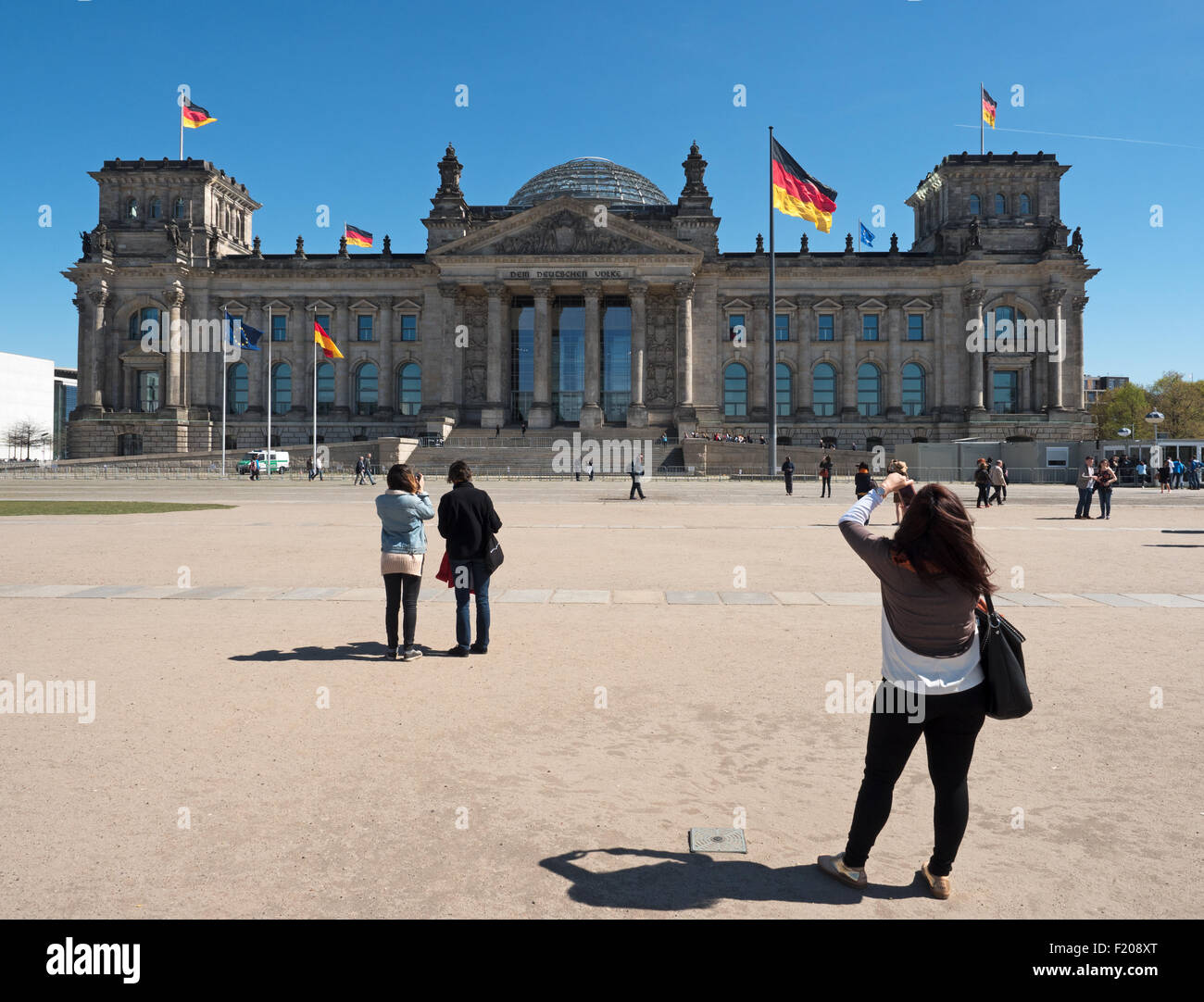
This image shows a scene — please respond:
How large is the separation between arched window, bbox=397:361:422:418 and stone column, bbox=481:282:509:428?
7.88 m

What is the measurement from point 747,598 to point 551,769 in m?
6.77

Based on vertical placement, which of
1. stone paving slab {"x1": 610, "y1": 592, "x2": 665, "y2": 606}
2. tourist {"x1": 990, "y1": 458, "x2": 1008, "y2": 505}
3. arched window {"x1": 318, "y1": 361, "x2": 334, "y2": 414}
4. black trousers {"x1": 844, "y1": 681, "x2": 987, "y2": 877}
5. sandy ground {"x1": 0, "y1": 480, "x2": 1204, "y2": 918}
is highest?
arched window {"x1": 318, "y1": 361, "x2": 334, "y2": 414}

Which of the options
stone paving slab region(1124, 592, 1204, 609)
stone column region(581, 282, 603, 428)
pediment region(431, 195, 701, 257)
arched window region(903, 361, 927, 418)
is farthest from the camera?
arched window region(903, 361, 927, 418)

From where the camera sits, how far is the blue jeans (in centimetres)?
875

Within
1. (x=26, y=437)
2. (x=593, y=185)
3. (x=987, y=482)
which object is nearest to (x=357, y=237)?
(x=593, y=185)

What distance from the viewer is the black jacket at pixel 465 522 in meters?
8.87

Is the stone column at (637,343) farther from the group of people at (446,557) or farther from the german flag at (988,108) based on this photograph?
the group of people at (446,557)

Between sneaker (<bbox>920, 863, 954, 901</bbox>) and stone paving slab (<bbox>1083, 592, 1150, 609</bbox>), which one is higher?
stone paving slab (<bbox>1083, 592, 1150, 609</bbox>)

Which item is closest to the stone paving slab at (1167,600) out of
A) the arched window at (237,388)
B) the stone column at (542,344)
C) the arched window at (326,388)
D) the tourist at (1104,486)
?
the tourist at (1104,486)

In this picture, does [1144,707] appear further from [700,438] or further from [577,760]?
[700,438]

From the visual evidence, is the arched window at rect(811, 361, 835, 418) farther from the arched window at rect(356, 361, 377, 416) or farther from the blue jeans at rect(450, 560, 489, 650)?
the blue jeans at rect(450, 560, 489, 650)

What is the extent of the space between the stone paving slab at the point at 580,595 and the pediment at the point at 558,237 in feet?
203

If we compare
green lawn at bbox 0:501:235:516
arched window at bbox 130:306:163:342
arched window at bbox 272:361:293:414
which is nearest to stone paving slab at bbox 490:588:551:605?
green lawn at bbox 0:501:235:516

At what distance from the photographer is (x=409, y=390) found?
77.5 m
